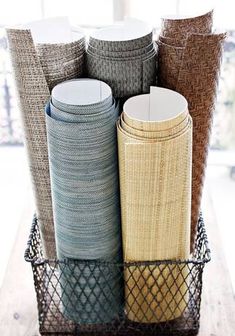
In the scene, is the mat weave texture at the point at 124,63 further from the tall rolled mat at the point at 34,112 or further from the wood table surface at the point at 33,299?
the wood table surface at the point at 33,299

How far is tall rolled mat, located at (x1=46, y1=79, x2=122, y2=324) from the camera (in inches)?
29.9

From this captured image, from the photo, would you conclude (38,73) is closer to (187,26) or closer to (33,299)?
(187,26)

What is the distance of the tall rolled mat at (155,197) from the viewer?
75 cm

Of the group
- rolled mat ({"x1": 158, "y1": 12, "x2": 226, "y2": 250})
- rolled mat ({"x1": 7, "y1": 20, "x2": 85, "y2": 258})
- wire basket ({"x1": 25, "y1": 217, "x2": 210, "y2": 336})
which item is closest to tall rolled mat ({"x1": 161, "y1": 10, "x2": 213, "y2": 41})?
rolled mat ({"x1": 158, "y1": 12, "x2": 226, "y2": 250})

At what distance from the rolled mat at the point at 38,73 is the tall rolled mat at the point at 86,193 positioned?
33mm

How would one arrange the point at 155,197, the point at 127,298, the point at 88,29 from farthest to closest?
the point at 88,29, the point at 127,298, the point at 155,197

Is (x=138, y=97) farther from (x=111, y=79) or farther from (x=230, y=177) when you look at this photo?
(x=230, y=177)

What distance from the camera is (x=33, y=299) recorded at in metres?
0.95

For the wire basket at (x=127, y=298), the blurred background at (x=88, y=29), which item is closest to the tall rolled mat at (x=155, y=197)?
the wire basket at (x=127, y=298)

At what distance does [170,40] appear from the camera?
32.9 inches

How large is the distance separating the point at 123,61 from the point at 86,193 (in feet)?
0.58

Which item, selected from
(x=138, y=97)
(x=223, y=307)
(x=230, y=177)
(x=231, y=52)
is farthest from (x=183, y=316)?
(x=231, y=52)

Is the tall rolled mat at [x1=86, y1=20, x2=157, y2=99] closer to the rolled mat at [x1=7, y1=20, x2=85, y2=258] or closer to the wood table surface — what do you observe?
the rolled mat at [x1=7, y1=20, x2=85, y2=258]

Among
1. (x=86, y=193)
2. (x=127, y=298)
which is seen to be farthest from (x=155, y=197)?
(x=127, y=298)
